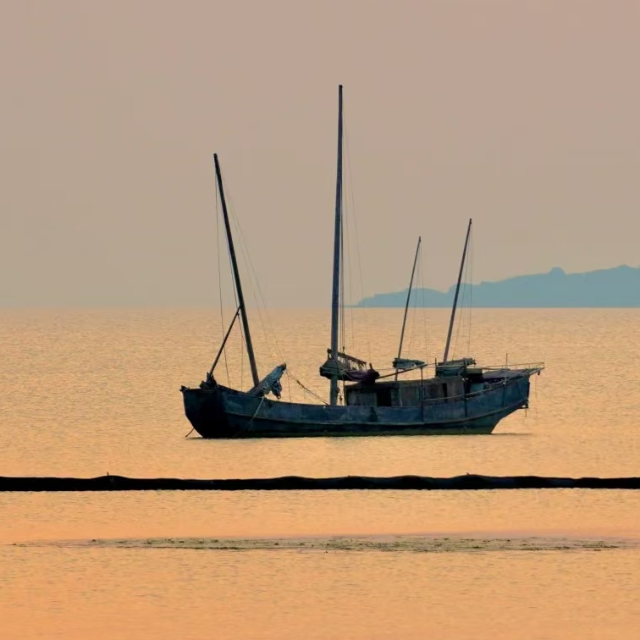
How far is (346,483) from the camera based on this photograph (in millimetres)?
48531

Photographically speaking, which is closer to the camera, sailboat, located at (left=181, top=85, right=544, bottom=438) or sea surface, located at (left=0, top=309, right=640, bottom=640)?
sea surface, located at (left=0, top=309, right=640, bottom=640)

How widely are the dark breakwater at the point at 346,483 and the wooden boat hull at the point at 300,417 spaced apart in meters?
26.6

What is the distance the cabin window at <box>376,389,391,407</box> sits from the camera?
7725cm

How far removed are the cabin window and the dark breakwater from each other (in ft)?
93.0

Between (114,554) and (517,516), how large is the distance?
12464 mm

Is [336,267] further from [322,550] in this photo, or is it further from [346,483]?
[322,550]

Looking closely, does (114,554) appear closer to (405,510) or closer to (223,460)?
(405,510)

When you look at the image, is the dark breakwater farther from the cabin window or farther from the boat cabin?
the cabin window

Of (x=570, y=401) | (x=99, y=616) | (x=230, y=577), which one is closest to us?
(x=99, y=616)

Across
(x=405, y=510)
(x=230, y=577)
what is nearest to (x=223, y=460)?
(x=405, y=510)

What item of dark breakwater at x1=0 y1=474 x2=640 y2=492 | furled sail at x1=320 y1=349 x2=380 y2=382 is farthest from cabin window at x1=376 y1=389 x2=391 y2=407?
dark breakwater at x1=0 y1=474 x2=640 y2=492

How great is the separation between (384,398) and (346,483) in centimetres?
2912

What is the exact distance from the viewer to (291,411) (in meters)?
76.0

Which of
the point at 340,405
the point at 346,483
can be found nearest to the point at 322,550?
the point at 346,483
